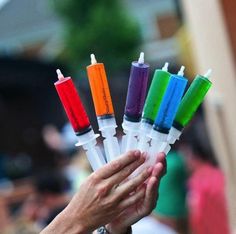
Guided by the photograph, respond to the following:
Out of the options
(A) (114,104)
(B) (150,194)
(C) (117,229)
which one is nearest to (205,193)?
(C) (117,229)

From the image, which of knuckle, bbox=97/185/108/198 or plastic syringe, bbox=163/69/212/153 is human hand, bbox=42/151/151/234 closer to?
knuckle, bbox=97/185/108/198

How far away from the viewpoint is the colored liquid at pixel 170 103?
192 cm

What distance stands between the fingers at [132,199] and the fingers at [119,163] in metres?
0.10

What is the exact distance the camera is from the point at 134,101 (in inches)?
77.6

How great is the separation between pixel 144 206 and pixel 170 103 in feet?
1.03

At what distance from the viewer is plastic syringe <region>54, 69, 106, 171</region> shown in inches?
77.1

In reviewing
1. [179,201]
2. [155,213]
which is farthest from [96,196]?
[179,201]

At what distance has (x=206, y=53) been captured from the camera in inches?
169

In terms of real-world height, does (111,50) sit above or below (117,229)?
below

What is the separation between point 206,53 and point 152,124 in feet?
7.76

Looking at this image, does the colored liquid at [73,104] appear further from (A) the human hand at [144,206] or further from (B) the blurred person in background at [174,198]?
(B) the blurred person in background at [174,198]

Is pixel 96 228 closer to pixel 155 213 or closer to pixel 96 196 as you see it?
pixel 96 196

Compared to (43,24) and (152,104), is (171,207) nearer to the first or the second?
(152,104)

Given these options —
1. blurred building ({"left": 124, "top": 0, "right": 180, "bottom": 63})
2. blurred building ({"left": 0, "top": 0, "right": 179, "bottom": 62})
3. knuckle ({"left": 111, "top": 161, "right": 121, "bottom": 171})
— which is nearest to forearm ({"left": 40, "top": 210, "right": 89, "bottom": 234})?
knuckle ({"left": 111, "top": 161, "right": 121, "bottom": 171})
